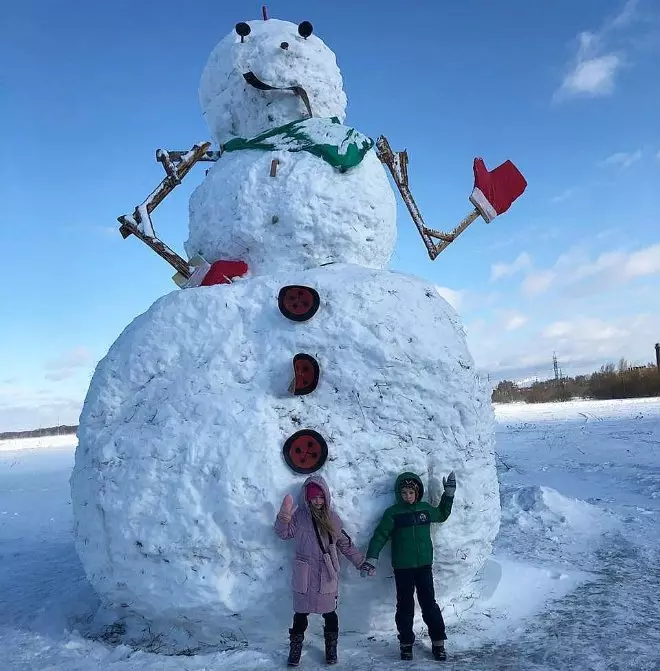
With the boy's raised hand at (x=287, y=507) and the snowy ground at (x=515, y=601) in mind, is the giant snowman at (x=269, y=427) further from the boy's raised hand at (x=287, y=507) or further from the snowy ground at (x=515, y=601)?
the snowy ground at (x=515, y=601)

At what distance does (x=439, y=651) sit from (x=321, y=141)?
11.6ft

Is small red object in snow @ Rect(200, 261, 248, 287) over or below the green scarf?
below

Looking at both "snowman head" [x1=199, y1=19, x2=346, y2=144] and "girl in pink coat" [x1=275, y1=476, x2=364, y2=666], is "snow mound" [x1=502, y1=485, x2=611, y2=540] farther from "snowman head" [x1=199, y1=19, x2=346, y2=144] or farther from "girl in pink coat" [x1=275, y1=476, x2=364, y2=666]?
"snowman head" [x1=199, y1=19, x2=346, y2=144]

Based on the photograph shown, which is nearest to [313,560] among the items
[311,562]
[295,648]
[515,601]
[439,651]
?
[311,562]

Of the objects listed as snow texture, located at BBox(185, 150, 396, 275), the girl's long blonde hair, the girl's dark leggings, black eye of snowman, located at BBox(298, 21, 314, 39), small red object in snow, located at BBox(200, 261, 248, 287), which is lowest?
the girl's dark leggings

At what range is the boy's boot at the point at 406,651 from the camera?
11.0ft

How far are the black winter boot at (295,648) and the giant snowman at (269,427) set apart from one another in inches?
7.6

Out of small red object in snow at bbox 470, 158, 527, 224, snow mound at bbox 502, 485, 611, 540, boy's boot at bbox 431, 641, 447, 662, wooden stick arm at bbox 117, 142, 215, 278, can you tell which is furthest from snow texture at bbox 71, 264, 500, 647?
snow mound at bbox 502, 485, 611, 540

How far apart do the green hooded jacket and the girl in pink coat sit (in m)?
0.18

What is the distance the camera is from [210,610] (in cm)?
342

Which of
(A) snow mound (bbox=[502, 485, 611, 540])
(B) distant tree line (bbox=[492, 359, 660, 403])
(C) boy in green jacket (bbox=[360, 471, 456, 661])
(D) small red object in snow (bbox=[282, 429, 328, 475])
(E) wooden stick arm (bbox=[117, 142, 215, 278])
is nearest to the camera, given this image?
(C) boy in green jacket (bbox=[360, 471, 456, 661])

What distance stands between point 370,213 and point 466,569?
8.64ft

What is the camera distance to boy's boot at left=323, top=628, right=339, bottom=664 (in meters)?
3.32

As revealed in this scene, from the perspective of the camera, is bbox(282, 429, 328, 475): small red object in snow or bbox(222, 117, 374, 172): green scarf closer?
bbox(282, 429, 328, 475): small red object in snow
